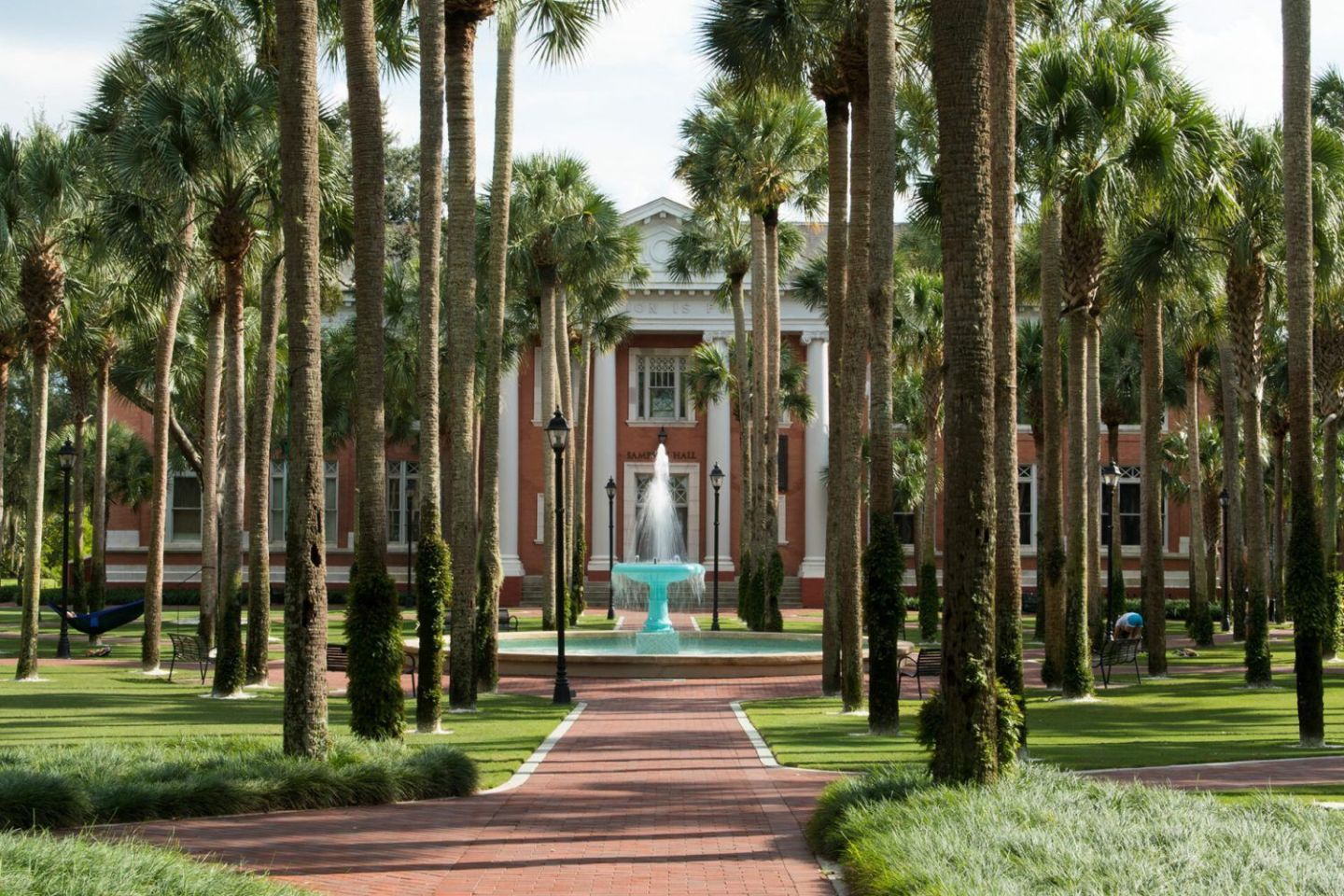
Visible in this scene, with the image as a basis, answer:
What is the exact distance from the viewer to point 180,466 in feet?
184

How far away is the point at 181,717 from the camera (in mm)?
19125

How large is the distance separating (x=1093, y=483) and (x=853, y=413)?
→ 833 cm

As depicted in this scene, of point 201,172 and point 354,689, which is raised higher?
point 201,172

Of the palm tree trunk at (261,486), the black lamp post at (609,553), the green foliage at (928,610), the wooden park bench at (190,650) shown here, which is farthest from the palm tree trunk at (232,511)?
the black lamp post at (609,553)

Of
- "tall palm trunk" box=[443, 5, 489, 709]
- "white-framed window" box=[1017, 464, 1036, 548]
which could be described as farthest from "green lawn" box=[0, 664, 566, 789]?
"white-framed window" box=[1017, 464, 1036, 548]

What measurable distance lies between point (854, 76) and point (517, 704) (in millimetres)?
9553

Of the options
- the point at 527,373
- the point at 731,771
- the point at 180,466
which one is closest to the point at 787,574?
the point at 527,373

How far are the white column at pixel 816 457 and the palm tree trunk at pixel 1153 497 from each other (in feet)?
97.2

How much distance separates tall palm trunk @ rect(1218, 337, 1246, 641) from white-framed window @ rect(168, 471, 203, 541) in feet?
123

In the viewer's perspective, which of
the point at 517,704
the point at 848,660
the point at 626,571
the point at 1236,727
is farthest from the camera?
the point at 626,571

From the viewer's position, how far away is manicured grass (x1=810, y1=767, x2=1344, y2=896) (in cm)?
750

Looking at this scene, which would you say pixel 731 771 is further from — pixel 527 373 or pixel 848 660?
pixel 527 373

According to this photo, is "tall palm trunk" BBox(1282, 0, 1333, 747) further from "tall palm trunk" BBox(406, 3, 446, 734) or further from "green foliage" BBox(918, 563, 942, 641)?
"green foliage" BBox(918, 563, 942, 641)

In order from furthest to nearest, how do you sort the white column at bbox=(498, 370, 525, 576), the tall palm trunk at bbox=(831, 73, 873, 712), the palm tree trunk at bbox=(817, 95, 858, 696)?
the white column at bbox=(498, 370, 525, 576) → the palm tree trunk at bbox=(817, 95, 858, 696) → the tall palm trunk at bbox=(831, 73, 873, 712)
